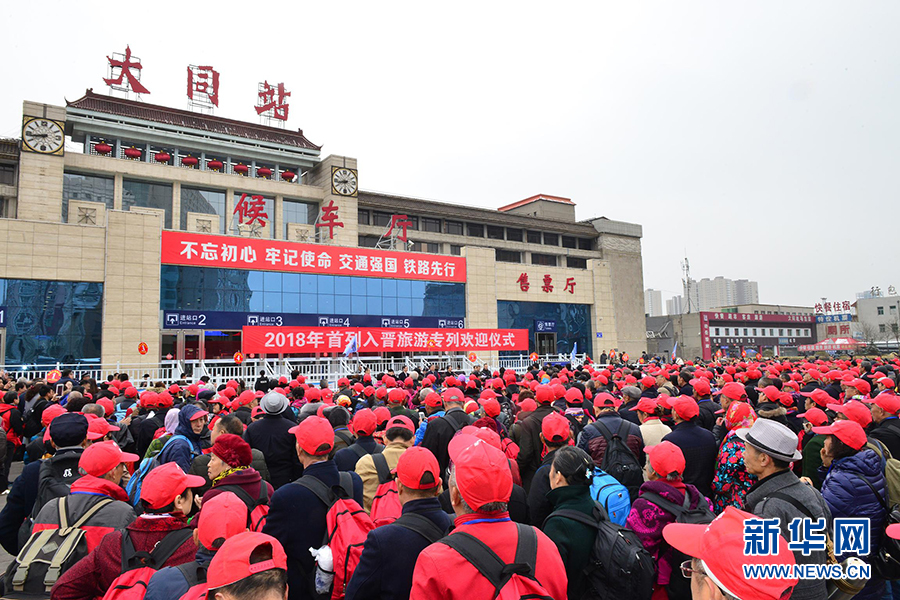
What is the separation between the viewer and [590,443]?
5.46 m

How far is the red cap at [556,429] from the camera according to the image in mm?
4508

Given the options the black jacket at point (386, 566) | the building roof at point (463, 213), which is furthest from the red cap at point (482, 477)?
the building roof at point (463, 213)

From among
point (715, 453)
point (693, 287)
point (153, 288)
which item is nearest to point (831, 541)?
point (715, 453)

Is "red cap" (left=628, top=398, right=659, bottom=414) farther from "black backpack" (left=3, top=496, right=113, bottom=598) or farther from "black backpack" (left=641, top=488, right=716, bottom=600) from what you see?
"black backpack" (left=3, top=496, right=113, bottom=598)

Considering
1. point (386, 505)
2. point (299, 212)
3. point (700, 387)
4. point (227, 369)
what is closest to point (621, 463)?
point (386, 505)

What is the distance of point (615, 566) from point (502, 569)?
1.18 metres

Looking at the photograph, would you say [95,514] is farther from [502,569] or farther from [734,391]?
[734,391]

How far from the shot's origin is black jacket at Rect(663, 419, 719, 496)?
5316mm

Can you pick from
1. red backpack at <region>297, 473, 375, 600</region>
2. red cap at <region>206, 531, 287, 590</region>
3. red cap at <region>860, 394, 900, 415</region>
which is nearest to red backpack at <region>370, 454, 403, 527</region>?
red backpack at <region>297, 473, 375, 600</region>

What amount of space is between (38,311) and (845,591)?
32.0 m

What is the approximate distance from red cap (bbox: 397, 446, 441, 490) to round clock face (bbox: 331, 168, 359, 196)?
37120 millimetres

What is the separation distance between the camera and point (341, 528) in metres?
3.47

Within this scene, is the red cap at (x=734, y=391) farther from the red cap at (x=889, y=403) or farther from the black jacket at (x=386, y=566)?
the black jacket at (x=386, y=566)

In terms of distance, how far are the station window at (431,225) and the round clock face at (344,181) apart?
8.18 meters
